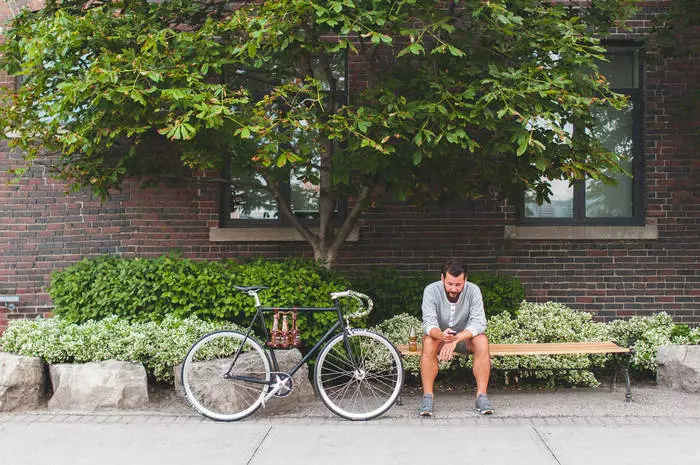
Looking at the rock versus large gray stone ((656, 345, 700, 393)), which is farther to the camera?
large gray stone ((656, 345, 700, 393))

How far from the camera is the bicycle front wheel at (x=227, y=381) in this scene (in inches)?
228

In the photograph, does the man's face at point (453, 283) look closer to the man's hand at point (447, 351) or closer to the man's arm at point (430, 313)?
the man's arm at point (430, 313)

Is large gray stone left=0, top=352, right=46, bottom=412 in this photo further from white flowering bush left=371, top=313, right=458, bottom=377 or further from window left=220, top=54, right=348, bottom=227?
white flowering bush left=371, top=313, right=458, bottom=377

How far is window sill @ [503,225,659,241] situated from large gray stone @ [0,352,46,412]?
5.33 metres

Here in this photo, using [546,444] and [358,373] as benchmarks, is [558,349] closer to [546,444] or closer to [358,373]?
[546,444]

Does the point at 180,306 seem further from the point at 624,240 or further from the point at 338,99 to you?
the point at 624,240

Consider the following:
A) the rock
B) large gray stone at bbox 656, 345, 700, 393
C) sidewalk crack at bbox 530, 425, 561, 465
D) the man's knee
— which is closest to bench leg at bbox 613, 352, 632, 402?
large gray stone at bbox 656, 345, 700, 393

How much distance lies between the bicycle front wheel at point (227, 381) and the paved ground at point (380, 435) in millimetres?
142

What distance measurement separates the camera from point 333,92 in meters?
7.01

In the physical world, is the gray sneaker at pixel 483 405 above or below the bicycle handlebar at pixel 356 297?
below

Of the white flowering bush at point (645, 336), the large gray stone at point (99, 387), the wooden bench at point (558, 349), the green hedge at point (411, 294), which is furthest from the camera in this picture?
the green hedge at point (411, 294)

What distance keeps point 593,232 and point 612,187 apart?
70 centimetres

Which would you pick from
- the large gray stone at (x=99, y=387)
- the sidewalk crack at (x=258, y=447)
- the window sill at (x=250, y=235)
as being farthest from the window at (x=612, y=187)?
the large gray stone at (x=99, y=387)

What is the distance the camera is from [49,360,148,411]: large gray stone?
6102mm
